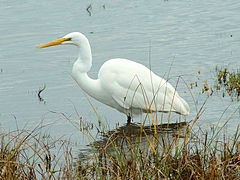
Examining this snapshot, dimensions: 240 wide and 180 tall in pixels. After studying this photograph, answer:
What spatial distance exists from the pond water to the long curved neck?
0.46 metres

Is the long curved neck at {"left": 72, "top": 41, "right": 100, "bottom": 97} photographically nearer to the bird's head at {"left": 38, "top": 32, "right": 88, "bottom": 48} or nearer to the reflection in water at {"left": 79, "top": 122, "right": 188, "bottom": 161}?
the bird's head at {"left": 38, "top": 32, "right": 88, "bottom": 48}

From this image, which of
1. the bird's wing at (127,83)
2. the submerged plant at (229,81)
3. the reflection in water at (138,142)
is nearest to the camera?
the reflection in water at (138,142)

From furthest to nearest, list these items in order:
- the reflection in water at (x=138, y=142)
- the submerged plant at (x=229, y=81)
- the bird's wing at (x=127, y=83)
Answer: the submerged plant at (x=229, y=81), the bird's wing at (x=127, y=83), the reflection in water at (x=138, y=142)

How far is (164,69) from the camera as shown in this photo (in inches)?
343

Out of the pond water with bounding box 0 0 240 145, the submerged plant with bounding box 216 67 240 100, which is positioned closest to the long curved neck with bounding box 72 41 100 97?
the pond water with bounding box 0 0 240 145

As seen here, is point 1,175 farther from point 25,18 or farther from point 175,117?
point 25,18

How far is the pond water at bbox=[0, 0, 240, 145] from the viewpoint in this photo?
23.4 feet

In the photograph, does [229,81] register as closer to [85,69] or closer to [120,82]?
[120,82]

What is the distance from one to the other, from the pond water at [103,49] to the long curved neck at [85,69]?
1.52 ft

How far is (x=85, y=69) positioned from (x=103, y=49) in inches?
128

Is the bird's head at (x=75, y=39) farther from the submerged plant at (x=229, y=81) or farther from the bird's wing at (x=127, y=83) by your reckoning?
the submerged plant at (x=229, y=81)

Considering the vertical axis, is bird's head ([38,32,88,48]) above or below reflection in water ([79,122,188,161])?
above

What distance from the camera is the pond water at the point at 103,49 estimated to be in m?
7.15

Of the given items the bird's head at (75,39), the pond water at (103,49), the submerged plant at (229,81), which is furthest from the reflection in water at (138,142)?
the bird's head at (75,39)
